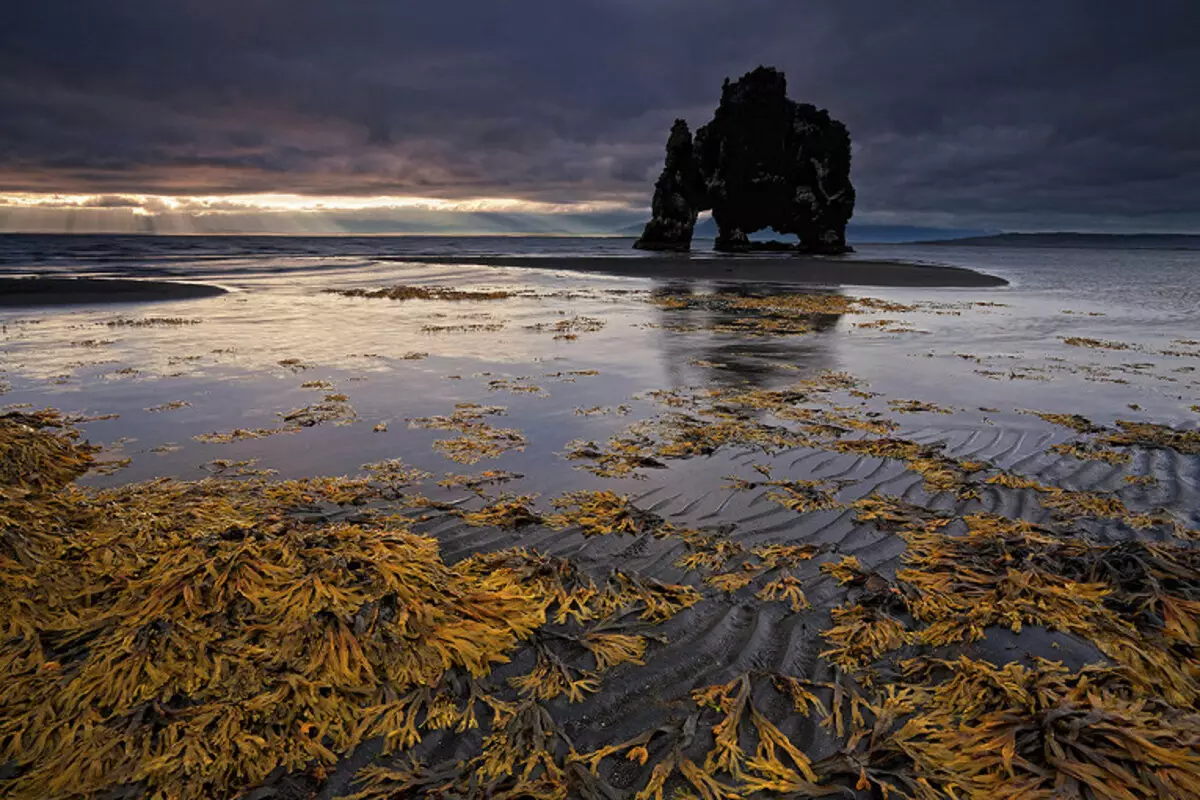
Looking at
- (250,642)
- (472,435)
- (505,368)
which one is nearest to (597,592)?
(250,642)

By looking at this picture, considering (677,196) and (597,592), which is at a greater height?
(677,196)

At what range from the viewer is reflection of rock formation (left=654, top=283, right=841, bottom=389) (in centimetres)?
964

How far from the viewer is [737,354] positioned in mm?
11711

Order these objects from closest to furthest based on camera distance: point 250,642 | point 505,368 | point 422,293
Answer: point 250,642 → point 505,368 → point 422,293

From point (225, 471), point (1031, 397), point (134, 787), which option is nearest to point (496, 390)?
point (225, 471)

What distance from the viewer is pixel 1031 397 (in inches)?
334

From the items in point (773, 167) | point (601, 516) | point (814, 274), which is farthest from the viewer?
point (773, 167)

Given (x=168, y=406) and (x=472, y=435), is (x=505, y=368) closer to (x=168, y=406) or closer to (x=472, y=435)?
(x=472, y=435)

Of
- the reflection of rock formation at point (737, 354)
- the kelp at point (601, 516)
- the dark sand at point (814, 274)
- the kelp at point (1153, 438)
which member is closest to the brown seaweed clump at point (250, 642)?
the kelp at point (601, 516)

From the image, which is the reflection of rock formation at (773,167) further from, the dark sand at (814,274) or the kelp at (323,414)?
the kelp at (323,414)

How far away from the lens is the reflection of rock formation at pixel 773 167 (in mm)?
72500

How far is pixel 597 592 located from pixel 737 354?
8.57 meters

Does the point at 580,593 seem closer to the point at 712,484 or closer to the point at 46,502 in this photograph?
the point at 712,484

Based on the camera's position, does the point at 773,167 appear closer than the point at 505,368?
No
